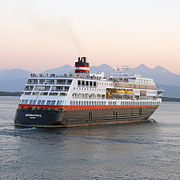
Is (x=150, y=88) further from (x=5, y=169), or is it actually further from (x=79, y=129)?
(x=5, y=169)

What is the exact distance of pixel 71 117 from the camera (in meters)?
59.2

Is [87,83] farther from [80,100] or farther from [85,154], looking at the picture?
[85,154]

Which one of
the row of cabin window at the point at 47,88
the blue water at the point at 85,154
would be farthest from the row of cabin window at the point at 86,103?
the blue water at the point at 85,154

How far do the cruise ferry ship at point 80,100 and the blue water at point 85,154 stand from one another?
8.12ft

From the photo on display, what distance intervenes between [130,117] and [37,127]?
2446cm

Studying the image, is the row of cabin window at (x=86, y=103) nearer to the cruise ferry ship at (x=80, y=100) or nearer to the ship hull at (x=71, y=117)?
the cruise ferry ship at (x=80, y=100)

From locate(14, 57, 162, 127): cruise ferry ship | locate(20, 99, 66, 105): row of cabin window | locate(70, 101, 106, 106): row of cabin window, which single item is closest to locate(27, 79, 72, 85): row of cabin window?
locate(14, 57, 162, 127): cruise ferry ship

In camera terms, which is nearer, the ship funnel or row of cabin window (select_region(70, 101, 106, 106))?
row of cabin window (select_region(70, 101, 106, 106))

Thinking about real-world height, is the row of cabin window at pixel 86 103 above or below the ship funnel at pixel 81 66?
below

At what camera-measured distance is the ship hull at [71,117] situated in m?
57.0

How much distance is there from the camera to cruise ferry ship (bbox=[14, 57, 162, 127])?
2263 inches

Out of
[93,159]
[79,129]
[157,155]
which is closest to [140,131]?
[79,129]

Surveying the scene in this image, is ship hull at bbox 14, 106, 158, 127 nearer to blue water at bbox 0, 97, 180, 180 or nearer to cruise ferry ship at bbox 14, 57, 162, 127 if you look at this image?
cruise ferry ship at bbox 14, 57, 162, 127

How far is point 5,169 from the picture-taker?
3381 centimetres
